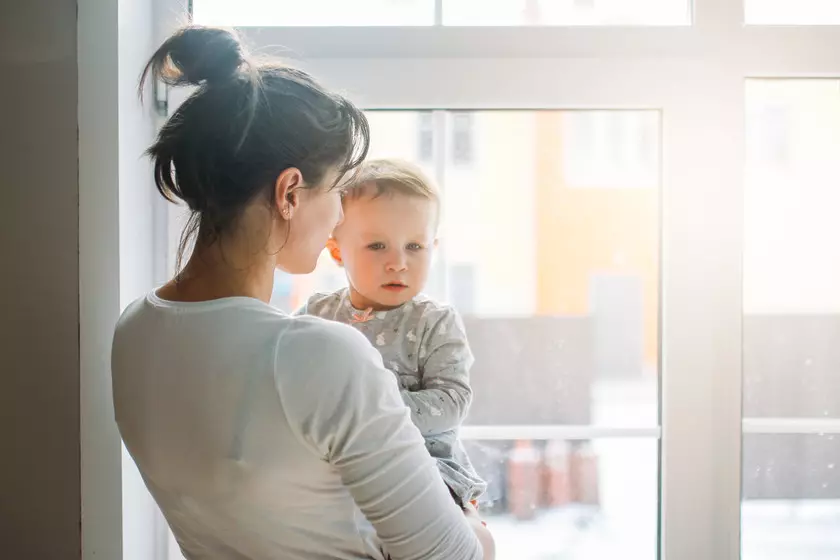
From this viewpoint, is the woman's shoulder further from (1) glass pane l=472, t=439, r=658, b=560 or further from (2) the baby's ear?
(1) glass pane l=472, t=439, r=658, b=560

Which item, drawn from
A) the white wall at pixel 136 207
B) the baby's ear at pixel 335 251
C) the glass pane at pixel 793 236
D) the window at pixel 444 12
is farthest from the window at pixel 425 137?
the glass pane at pixel 793 236

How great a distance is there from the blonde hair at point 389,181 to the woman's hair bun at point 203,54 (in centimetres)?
37

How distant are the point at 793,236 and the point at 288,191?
1.01m

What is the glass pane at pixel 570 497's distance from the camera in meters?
1.45

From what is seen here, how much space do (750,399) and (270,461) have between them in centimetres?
101

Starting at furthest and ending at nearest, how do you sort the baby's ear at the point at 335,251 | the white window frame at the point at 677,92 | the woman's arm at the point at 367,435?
the white window frame at the point at 677,92, the baby's ear at the point at 335,251, the woman's arm at the point at 367,435

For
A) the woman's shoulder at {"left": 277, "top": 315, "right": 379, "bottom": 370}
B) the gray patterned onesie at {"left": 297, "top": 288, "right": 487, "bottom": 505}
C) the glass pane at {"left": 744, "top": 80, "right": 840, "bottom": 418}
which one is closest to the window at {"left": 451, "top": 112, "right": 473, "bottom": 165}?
the gray patterned onesie at {"left": 297, "top": 288, "right": 487, "bottom": 505}

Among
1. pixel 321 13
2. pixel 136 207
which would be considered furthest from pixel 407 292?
pixel 321 13

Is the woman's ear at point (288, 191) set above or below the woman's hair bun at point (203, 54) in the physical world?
below

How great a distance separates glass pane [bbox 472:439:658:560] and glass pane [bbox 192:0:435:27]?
2.63ft

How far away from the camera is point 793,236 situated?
141 cm

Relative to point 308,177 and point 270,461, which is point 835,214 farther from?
point 270,461

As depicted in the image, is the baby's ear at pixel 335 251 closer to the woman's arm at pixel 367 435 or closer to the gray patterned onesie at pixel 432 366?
the gray patterned onesie at pixel 432 366

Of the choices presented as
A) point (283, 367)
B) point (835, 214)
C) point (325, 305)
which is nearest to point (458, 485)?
point (325, 305)
